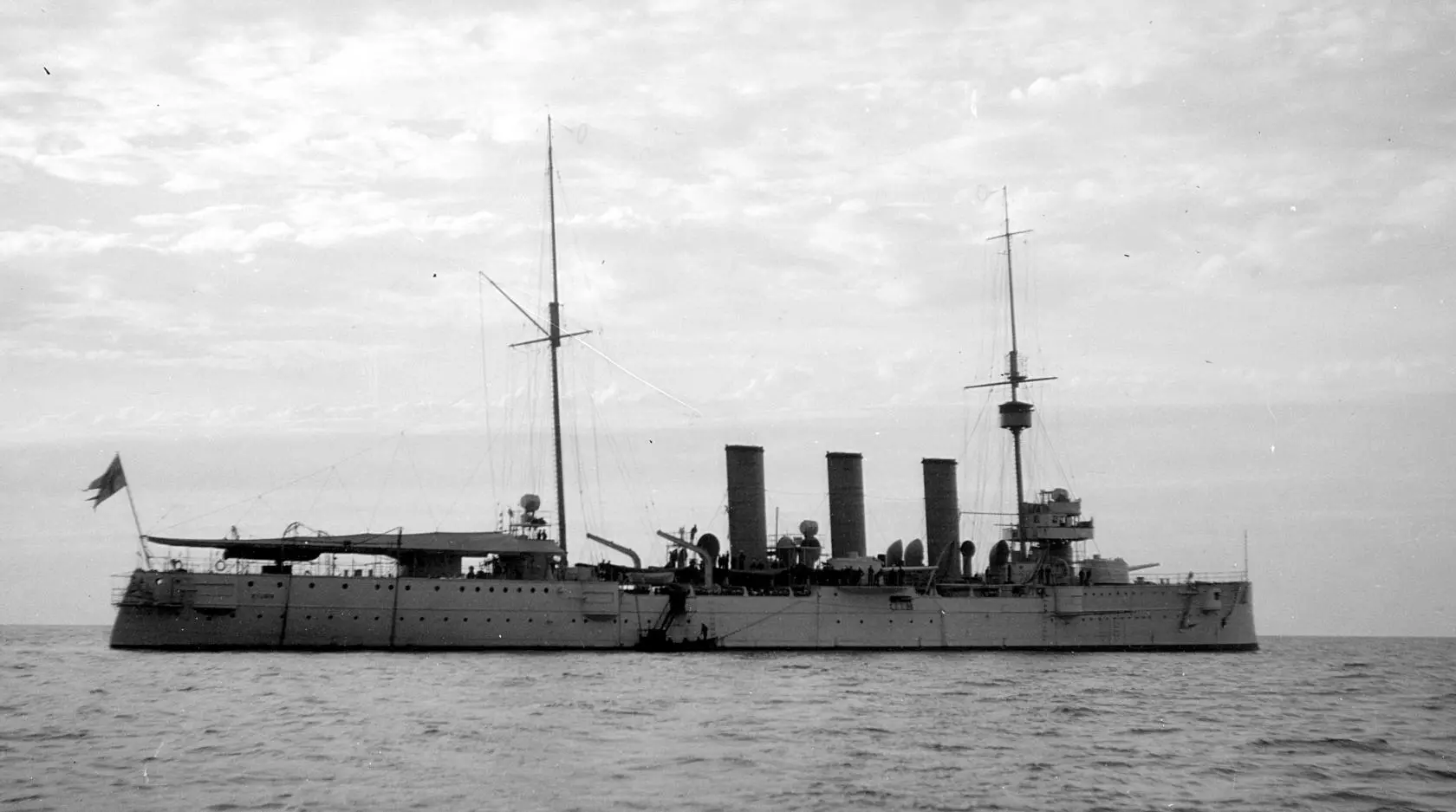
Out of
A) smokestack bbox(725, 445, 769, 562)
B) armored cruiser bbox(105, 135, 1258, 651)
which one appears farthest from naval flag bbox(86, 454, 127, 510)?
smokestack bbox(725, 445, 769, 562)

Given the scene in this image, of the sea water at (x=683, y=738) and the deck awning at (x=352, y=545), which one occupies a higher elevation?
the deck awning at (x=352, y=545)

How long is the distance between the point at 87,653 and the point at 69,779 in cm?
3303

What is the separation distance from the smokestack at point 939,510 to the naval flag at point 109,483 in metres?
32.0

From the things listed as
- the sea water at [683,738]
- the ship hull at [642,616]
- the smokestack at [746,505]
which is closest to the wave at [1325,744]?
the sea water at [683,738]

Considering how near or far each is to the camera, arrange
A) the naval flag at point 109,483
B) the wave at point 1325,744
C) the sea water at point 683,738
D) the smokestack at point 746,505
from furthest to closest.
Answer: the smokestack at point 746,505 < the naval flag at point 109,483 < the wave at point 1325,744 < the sea water at point 683,738

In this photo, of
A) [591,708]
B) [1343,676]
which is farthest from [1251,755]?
[1343,676]

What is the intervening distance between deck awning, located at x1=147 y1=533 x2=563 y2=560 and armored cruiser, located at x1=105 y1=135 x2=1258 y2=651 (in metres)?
0.06

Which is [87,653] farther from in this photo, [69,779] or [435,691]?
[69,779]

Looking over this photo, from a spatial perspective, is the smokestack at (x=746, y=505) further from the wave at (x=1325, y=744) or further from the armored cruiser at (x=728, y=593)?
the wave at (x=1325, y=744)

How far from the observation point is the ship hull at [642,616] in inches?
1655

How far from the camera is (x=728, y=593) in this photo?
48.9 meters

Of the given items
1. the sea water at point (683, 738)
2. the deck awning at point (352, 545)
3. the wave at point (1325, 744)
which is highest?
the deck awning at point (352, 545)

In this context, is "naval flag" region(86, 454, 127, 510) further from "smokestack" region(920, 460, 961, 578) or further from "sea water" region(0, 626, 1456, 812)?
"smokestack" region(920, 460, 961, 578)

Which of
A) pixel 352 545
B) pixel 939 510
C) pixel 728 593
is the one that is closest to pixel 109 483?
pixel 352 545
